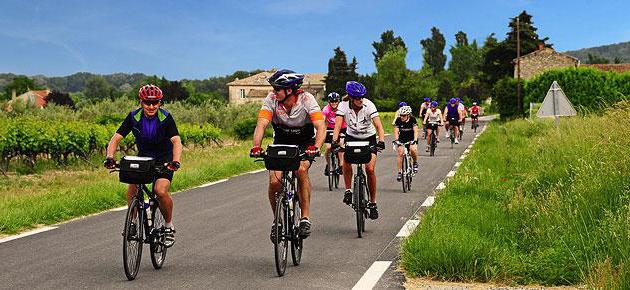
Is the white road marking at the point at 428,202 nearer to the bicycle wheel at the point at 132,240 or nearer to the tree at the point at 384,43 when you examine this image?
the bicycle wheel at the point at 132,240

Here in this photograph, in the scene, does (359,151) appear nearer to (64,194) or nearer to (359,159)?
(359,159)

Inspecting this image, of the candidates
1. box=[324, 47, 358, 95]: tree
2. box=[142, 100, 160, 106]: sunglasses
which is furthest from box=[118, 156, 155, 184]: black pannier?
box=[324, 47, 358, 95]: tree

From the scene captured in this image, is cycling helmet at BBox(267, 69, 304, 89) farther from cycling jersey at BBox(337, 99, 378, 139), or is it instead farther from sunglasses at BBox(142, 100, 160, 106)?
cycling jersey at BBox(337, 99, 378, 139)

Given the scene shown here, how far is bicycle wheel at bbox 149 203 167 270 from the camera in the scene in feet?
22.5

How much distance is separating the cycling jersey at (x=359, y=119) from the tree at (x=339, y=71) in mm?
108174

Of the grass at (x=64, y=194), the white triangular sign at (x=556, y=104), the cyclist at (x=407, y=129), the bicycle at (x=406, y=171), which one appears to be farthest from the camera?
the white triangular sign at (x=556, y=104)

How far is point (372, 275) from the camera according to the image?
652 cm

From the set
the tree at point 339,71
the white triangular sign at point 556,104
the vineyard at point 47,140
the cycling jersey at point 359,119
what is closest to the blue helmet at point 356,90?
the cycling jersey at point 359,119

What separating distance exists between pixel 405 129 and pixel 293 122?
25.5ft

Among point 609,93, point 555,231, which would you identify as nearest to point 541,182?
point 555,231

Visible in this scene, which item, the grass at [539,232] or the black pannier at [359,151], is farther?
the black pannier at [359,151]

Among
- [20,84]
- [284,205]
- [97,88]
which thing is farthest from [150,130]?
[97,88]

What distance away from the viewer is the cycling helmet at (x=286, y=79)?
6.97m

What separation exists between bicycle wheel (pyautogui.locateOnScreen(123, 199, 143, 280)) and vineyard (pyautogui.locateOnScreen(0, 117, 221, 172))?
12788 millimetres
